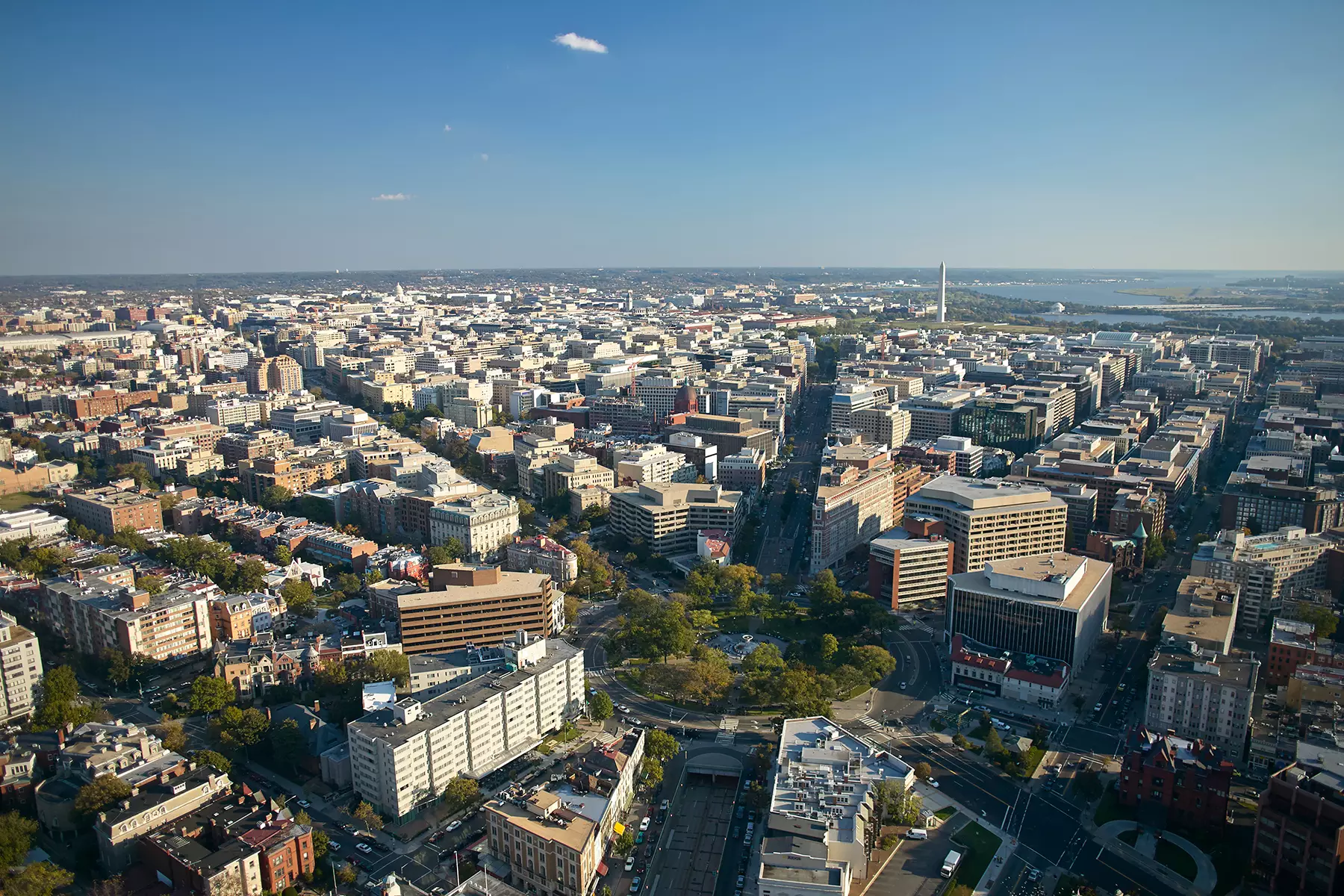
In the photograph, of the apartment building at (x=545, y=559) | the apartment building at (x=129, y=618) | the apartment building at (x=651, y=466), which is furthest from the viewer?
the apartment building at (x=651, y=466)

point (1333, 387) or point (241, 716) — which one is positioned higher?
point (1333, 387)

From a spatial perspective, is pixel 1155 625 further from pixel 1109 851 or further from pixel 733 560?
pixel 733 560

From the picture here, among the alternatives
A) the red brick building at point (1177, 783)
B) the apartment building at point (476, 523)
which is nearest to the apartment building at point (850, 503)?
the apartment building at point (476, 523)

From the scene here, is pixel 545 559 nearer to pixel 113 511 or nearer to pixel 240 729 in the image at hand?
pixel 240 729

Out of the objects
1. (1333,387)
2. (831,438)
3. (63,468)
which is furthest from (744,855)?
(1333,387)

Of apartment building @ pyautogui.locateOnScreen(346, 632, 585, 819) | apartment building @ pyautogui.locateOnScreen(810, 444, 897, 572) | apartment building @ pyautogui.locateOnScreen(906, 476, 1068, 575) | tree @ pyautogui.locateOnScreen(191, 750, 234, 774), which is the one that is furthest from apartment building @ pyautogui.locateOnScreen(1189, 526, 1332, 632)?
tree @ pyautogui.locateOnScreen(191, 750, 234, 774)

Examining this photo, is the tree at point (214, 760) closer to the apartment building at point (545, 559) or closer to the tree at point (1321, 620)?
the apartment building at point (545, 559)
